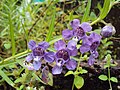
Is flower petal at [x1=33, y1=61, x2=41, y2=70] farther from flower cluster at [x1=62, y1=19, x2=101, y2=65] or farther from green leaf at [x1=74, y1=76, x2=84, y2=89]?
green leaf at [x1=74, y1=76, x2=84, y2=89]

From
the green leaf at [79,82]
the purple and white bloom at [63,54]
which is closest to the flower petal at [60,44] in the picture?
the purple and white bloom at [63,54]

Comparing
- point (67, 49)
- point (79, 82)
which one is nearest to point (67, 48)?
point (67, 49)

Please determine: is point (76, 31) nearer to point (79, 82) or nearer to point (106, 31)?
point (106, 31)

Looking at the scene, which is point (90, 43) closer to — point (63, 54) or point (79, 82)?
point (63, 54)

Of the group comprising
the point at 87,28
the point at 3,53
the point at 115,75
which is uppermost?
the point at 87,28

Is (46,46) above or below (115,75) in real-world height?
above

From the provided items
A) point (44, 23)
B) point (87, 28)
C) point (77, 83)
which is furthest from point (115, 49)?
point (87, 28)

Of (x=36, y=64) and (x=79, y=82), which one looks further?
(x=79, y=82)

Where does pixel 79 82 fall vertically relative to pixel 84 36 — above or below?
below

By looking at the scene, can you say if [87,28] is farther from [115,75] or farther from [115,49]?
[115,49]
